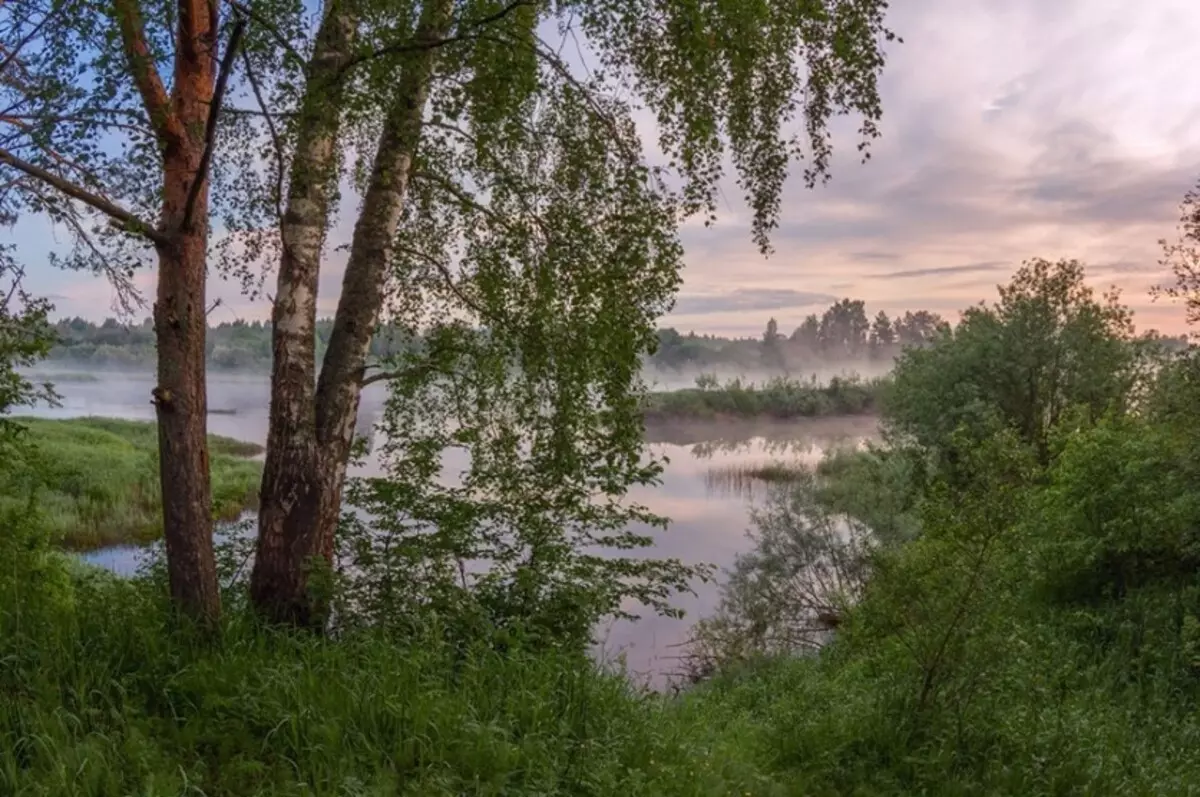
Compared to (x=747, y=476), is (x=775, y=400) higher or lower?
higher

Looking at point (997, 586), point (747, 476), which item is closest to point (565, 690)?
point (997, 586)

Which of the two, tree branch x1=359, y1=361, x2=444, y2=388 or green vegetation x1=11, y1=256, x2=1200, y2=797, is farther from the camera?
tree branch x1=359, y1=361, x2=444, y2=388

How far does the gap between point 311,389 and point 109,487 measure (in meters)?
16.2

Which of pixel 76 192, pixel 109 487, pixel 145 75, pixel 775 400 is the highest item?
pixel 145 75

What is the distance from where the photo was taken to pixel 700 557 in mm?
18094

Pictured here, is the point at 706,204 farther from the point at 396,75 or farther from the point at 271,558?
the point at 271,558

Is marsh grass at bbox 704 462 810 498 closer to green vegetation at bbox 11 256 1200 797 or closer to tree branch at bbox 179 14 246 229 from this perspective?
green vegetation at bbox 11 256 1200 797

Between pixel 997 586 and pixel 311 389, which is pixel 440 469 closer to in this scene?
pixel 311 389

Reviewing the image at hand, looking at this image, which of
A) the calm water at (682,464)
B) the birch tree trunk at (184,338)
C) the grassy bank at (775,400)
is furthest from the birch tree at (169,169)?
the grassy bank at (775,400)

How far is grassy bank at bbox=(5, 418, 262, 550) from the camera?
15.5 metres

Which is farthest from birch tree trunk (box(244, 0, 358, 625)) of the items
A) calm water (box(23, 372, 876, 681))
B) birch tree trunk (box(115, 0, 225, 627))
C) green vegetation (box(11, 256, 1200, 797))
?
calm water (box(23, 372, 876, 681))

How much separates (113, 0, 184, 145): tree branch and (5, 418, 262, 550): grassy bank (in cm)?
900

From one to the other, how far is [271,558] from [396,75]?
2.79 metres

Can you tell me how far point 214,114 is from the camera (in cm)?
341
